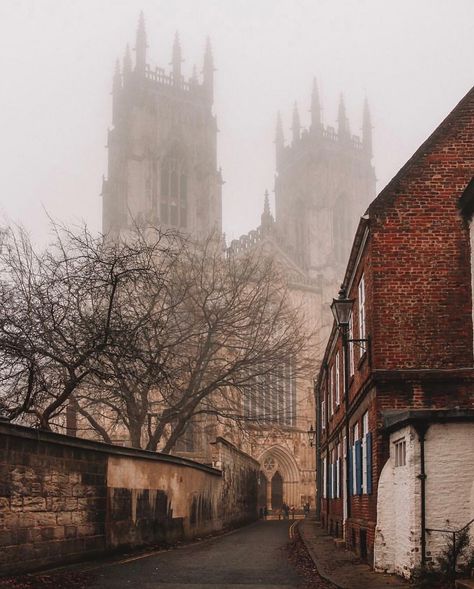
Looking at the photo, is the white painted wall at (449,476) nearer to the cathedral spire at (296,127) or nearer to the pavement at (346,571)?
the pavement at (346,571)

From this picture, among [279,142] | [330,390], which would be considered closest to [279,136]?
[279,142]

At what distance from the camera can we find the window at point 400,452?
498 inches

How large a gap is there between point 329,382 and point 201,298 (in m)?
5.37

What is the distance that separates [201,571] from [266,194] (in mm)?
68440

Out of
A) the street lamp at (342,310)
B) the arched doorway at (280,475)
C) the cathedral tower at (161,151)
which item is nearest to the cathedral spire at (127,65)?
the cathedral tower at (161,151)

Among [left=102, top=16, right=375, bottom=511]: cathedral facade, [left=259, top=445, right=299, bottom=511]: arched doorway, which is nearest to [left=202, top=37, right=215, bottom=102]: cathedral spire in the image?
[left=102, top=16, right=375, bottom=511]: cathedral facade

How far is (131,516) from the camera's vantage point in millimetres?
16547

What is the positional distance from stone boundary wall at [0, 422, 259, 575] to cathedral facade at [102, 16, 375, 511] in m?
47.2

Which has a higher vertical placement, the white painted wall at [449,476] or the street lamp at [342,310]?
the street lamp at [342,310]

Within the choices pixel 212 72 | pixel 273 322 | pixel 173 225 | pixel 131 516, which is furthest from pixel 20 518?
pixel 212 72

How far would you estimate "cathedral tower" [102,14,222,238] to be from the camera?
7950cm

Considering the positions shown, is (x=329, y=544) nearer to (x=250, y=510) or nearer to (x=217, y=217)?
(x=250, y=510)

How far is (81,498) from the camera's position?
14.0 meters

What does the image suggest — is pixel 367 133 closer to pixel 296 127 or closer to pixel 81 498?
pixel 296 127
